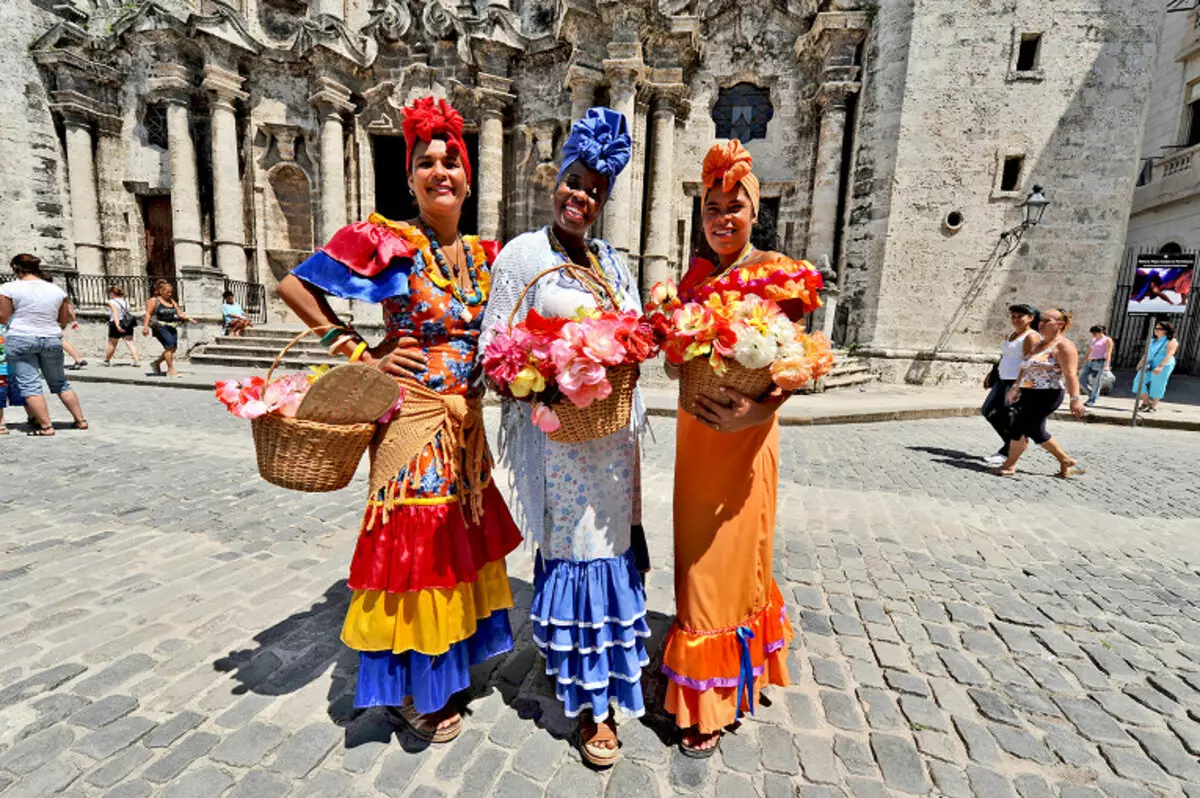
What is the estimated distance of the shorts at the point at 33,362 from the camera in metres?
6.55

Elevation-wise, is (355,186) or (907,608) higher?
(355,186)

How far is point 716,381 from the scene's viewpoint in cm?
188

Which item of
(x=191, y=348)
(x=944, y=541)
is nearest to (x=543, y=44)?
(x=191, y=348)

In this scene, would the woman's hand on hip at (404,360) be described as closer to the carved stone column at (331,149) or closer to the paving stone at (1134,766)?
the paving stone at (1134,766)

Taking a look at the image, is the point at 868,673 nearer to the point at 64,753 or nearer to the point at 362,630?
the point at 362,630

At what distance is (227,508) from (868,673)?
504 cm

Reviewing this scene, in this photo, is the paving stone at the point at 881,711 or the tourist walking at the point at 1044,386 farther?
the tourist walking at the point at 1044,386

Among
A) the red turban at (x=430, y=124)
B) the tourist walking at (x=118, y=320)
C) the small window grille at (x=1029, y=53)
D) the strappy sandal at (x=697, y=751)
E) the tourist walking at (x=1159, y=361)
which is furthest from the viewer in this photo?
the small window grille at (x=1029, y=53)

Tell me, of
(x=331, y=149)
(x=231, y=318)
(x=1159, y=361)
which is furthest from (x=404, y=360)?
(x=331, y=149)

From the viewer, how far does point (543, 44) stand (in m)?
15.1

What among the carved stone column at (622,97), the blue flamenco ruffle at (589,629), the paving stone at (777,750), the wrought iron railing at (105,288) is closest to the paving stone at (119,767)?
the blue flamenco ruffle at (589,629)

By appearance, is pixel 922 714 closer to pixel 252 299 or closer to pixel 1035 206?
pixel 1035 206

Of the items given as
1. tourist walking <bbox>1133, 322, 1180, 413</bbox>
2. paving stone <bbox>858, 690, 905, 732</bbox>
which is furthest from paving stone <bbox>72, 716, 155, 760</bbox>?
tourist walking <bbox>1133, 322, 1180, 413</bbox>

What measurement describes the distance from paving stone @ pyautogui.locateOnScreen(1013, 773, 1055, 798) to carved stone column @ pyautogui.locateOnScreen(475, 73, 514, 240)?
50.8 ft
